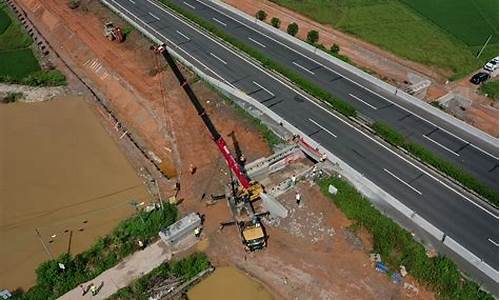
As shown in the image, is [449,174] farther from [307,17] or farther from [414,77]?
[307,17]

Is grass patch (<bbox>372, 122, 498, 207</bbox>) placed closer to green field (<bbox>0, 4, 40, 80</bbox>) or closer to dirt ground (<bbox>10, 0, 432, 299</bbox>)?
dirt ground (<bbox>10, 0, 432, 299</bbox>)

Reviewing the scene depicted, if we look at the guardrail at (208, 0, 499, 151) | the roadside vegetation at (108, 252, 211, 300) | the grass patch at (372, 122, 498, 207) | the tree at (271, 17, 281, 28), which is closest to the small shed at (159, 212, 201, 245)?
the roadside vegetation at (108, 252, 211, 300)

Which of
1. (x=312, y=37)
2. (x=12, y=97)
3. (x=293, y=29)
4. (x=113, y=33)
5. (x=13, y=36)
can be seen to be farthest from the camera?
(x=13, y=36)

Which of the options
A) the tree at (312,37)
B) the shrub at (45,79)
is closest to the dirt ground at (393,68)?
the tree at (312,37)

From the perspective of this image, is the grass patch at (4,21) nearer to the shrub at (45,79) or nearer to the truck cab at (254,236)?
the shrub at (45,79)

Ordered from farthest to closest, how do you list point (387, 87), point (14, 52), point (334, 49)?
point (14, 52), point (334, 49), point (387, 87)

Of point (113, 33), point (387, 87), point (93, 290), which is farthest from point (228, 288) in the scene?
point (113, 33)

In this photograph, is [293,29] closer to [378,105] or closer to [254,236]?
[378,105]
